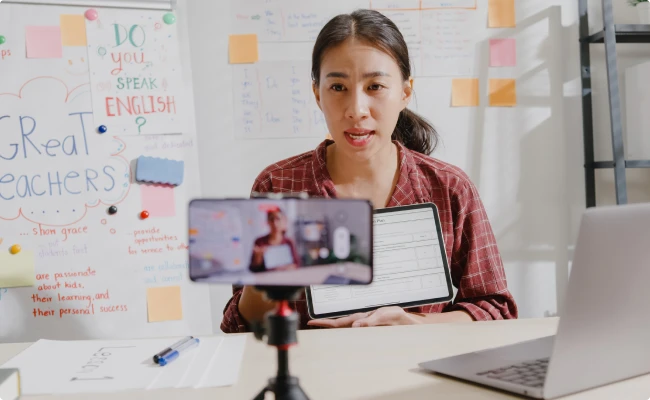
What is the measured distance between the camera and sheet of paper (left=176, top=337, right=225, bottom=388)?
26.8 inches

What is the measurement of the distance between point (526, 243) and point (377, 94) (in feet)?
3.72

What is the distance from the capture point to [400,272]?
3.28 feet

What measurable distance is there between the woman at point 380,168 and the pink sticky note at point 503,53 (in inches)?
32.2

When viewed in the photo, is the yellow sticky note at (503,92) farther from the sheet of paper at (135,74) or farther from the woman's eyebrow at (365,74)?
the sheet of paper at (135,74)

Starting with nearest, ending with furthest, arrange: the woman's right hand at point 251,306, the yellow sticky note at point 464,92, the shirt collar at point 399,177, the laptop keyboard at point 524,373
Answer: the laptop keyboard at point 524,373
the woman's right hand at point 251,306
the shirt collar at point 399,177
the yellow sticky note at point 464,92

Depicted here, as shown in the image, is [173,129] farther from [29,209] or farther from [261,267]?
[261,267]

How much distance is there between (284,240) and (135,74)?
1.51 metres

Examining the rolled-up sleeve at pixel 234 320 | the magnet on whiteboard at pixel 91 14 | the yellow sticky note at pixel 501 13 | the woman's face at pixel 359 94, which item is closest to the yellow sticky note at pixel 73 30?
the magnet on whiteboard at pixel 91 14

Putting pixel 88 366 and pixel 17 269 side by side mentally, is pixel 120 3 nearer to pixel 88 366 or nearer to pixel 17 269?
pixel 17 269

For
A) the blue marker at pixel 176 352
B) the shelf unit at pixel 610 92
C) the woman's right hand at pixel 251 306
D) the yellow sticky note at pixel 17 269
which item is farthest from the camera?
the shelf unit at pixel 610 92

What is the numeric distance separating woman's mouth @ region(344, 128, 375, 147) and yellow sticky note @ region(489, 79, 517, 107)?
38.3 inches

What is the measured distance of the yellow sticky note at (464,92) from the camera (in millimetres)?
2012

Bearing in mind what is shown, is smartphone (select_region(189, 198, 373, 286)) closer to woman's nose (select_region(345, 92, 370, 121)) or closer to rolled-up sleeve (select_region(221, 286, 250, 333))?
rolled-up sleeve (select_region(221, 286, 250, 333))

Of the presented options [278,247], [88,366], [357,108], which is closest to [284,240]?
[278,247]
